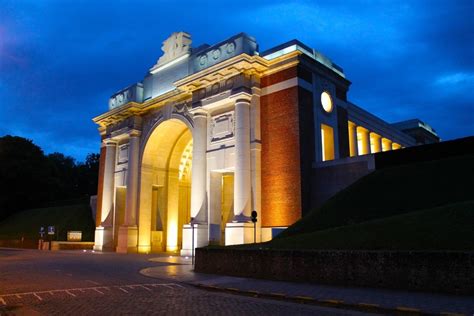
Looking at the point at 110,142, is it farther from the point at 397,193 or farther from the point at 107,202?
the point at 397,193

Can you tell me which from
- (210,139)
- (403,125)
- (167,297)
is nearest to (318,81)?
(210,139)

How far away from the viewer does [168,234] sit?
40.1m

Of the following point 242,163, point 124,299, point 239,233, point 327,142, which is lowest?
point 124,299

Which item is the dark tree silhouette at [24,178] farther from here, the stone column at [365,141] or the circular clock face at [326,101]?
the circular clock face at [326,101]

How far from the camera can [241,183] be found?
28.4 m

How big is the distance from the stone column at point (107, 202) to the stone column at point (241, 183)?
696 inches

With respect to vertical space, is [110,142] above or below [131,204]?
above

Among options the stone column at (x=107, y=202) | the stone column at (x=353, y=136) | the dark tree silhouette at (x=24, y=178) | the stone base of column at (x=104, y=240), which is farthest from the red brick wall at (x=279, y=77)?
the dark tree silhouette at (x=24, y=178)

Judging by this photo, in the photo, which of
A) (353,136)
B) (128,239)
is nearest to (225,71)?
(353,136)

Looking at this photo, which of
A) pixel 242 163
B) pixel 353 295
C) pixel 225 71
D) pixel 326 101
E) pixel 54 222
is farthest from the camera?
pixel 54 222

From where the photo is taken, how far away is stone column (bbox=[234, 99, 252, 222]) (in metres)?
28.1

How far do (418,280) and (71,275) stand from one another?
13.3 metres

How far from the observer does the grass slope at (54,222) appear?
50.1 meters

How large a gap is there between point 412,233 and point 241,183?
16.0 m
